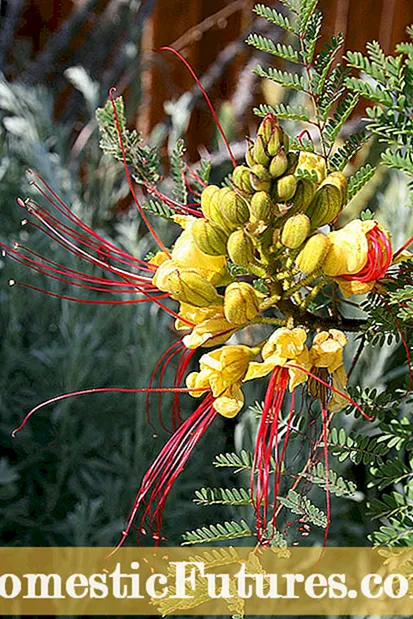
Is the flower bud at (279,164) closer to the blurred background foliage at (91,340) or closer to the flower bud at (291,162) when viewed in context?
the flower bud at (291,162)

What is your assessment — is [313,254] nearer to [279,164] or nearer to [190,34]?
[279,164]

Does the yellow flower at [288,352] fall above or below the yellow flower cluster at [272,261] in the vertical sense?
below

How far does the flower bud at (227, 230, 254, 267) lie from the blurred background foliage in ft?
3.07

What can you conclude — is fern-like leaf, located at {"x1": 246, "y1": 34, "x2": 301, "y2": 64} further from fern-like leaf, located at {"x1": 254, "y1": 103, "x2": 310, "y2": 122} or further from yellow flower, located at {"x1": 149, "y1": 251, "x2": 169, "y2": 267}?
yellow flower, located at {"x1": 149, "y1": 251, "x2": 169, "y2": 267}

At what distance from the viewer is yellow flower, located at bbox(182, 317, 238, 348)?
473mm

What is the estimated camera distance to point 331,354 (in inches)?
18.0

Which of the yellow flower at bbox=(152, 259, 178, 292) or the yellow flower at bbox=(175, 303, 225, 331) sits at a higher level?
the yellow flower at bbox=(152, 259, 178, 292)

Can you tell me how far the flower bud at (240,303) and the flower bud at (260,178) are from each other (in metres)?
0.05

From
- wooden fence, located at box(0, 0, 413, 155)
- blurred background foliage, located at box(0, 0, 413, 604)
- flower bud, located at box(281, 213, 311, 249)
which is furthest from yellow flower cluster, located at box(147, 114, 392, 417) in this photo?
wooden fence, located at box(0, 0, 413, 155)

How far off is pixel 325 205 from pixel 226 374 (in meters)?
0.11

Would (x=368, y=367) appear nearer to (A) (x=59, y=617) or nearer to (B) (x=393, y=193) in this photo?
(B) (x=393, y=193)

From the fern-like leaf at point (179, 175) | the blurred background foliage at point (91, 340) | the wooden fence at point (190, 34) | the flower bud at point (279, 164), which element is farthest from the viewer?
the wooden fence at point (190, 34)

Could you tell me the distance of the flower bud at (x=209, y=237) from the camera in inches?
18.0

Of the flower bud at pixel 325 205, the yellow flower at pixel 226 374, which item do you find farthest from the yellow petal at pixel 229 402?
the flower bud at pixel 325 205
